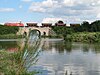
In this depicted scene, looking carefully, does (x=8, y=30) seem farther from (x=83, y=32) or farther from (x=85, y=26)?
(x=83, y=32)

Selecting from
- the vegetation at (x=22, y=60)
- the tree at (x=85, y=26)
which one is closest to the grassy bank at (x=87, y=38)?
the tree at (x=85, y=26)

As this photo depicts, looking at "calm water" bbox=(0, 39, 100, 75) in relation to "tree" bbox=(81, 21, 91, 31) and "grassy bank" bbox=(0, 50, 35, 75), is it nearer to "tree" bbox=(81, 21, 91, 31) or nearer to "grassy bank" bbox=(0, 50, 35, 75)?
"grassy bank" bbox=(0, 50, 35, 75)

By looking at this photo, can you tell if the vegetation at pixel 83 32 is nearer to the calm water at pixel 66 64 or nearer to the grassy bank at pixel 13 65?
the calm water at pixel 66 64

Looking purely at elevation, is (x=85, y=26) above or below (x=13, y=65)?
above

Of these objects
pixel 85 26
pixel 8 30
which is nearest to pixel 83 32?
pixel 85 26

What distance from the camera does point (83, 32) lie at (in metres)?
93.6

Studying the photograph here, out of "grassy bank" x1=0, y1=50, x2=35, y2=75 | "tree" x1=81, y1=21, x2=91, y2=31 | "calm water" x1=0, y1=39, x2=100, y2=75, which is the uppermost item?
"tree" x1=81, y1=21, x2=91, y2=31

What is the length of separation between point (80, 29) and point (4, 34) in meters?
26.0

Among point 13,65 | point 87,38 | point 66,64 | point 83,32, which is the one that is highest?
point 13,65

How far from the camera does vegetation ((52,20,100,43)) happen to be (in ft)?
260

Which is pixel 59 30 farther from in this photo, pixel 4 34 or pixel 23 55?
pixel 23 55

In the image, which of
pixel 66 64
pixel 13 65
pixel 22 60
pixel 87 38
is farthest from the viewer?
pixel 87 38

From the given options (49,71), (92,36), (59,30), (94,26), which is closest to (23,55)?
(49,71)

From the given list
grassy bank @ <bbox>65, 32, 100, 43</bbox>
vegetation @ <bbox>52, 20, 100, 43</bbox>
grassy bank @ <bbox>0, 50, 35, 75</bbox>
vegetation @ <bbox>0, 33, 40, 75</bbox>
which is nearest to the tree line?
vegetation @ <bbox>52, 20, 100, 43</bbox>
